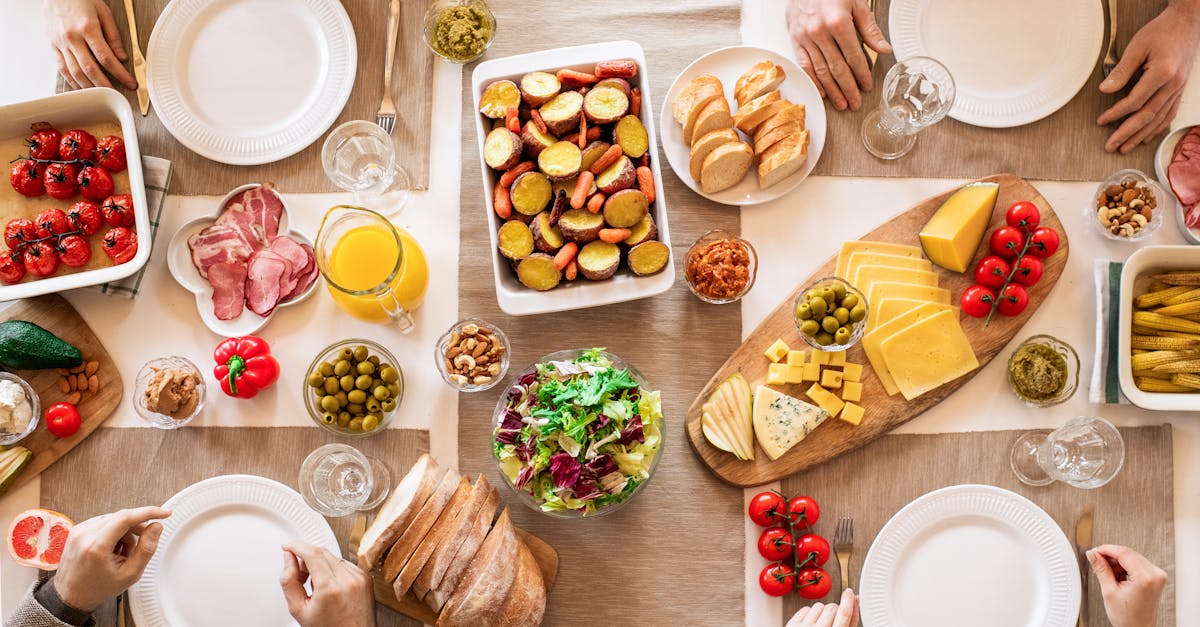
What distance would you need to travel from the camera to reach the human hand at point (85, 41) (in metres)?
2.44

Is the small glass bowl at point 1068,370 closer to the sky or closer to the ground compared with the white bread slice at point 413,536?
closer to the sky

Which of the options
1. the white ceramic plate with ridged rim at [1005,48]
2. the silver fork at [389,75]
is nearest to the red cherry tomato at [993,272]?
the white ceramic plate with ridged rim at [1005,48]

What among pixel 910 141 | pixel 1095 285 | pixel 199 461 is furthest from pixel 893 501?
pixel 199 461

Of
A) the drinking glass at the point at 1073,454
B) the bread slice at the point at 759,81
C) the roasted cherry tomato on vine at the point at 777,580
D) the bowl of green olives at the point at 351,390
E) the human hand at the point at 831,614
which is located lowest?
the human hand at the point at 831,614

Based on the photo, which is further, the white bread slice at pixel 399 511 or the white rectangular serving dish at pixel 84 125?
the white rectangular serving dish at pixel 84 125

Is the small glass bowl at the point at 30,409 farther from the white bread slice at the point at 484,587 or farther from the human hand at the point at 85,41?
the white bread slice at the point at 484,587

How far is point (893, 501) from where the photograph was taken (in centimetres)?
241

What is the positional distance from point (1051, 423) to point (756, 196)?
1082mm

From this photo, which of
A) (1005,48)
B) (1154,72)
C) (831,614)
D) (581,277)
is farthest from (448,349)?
(1154,72)

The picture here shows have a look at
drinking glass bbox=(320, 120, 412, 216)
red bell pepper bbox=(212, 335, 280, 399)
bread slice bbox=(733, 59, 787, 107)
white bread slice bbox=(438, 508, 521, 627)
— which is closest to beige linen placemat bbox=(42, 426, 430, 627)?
red bell pepper bbox=(212, 335, 280, 399)

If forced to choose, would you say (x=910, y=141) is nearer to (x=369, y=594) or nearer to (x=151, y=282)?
(x=369, y=594)

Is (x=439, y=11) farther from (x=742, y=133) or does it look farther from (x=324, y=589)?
(x=324, y=589)

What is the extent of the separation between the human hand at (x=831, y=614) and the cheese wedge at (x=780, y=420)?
42 centimetres

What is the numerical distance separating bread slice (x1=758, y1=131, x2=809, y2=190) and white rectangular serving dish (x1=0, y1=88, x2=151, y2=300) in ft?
5.68
